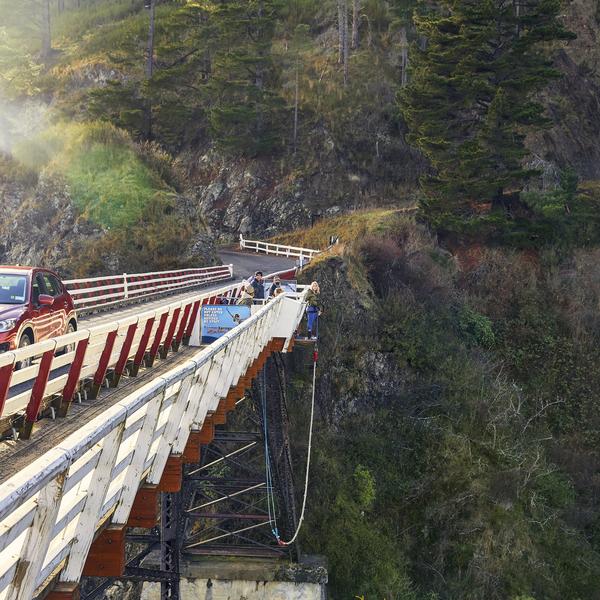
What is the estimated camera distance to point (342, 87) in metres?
47.0

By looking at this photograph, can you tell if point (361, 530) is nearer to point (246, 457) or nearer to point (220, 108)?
point (246, 457)

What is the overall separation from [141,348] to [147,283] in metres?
14.4

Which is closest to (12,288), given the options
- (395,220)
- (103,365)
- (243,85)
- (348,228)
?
(103,365)

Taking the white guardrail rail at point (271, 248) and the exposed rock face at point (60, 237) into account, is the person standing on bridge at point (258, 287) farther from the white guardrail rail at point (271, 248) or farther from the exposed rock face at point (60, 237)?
the white guardrail rail at point (271, 248)

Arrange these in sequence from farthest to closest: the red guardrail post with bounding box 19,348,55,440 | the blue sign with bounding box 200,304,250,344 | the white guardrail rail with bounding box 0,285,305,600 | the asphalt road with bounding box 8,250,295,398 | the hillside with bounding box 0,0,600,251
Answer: the hillside with bounding box 0,0,600,251 → the asphalt road with bounding box 8,250,295,398 → the blue sign with bounding box 200,304,250,344 → the red guardrail post with bounding box 19,348,55,440 → the white guardrail rail with bounding box 0,285,305,600

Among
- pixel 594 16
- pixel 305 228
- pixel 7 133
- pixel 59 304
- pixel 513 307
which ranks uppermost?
pixel 594 16

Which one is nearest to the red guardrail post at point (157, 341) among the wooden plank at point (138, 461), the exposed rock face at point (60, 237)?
the wooden plank at point (138, 461)

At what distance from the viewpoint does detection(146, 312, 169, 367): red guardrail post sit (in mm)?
11062

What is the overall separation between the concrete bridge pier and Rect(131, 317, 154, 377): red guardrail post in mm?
8451

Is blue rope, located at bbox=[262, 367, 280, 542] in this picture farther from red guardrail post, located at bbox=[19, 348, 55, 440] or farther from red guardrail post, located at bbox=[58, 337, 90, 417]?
red guardrail post, located at bbox=[19, 348, 55, 440]

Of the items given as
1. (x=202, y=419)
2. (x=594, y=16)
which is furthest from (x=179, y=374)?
(x=594, y=16)

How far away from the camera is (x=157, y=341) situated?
11.2 m

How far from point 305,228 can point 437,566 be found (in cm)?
2473

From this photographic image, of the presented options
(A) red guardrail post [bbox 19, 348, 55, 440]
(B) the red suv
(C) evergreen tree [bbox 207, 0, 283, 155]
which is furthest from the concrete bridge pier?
(C) evergreen tree [bbox 207, 0, 283, 155]
